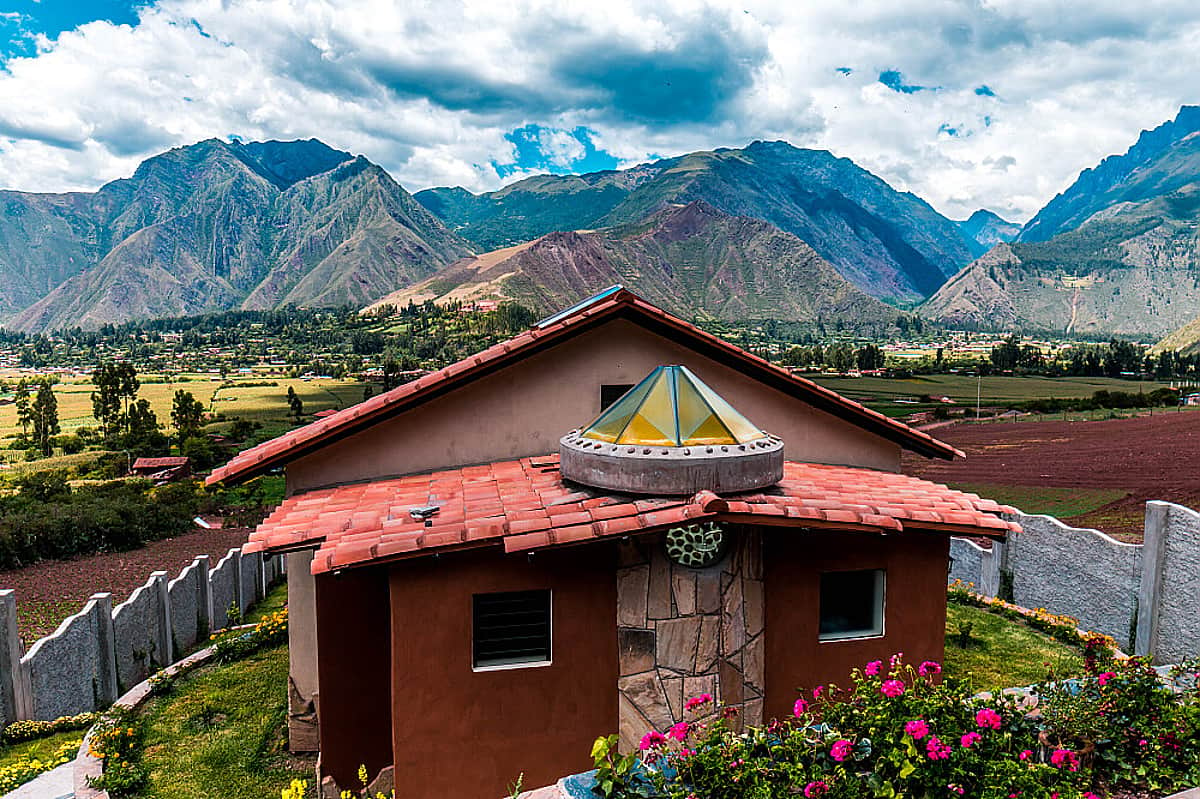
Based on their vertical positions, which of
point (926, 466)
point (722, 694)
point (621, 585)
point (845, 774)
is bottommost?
point (926, 466)

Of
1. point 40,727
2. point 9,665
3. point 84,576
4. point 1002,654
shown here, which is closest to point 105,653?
point 40,727

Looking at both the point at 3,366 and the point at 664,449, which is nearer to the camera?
the point at 664,449

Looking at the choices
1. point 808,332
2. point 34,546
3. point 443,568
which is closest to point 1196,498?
point 443,568

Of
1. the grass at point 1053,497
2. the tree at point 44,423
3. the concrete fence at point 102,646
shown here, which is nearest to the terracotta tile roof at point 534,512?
the concrete fence at point 102,646

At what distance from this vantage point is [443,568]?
6855 millimetres

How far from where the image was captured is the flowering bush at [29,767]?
8289 millimetres

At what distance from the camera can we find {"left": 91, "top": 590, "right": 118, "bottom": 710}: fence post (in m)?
10.8

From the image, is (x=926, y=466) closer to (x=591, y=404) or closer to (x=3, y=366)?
(x=591, y=404)

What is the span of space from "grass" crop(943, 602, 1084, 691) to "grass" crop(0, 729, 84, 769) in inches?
527

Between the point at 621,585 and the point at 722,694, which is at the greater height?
the point at 621,585

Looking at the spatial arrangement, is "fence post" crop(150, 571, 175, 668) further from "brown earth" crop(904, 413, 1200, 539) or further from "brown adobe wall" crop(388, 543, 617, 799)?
"brown earth" crop(904, 413, 1200, 539)

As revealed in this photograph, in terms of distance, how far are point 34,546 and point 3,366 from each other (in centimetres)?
16555

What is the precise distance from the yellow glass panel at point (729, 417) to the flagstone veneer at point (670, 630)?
1125 millimetres

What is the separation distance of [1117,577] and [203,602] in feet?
59.2
